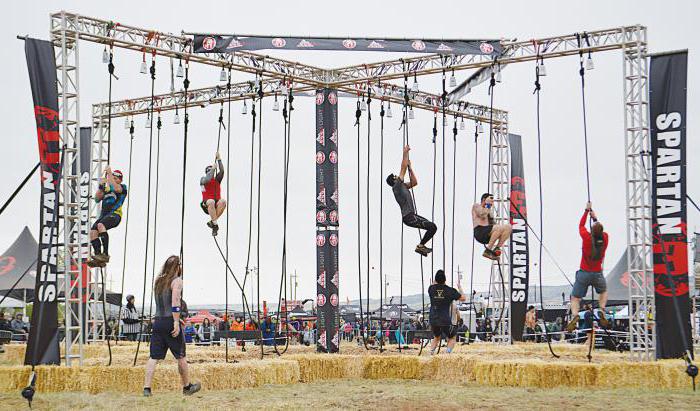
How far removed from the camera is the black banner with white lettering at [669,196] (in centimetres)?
1334

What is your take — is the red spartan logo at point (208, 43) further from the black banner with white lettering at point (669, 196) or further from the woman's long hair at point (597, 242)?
the black banner with white lettering at point (669, 196)

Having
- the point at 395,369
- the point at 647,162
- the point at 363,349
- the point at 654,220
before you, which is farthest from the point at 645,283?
the point at 363,349

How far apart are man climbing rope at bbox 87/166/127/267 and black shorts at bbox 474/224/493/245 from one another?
588 cm

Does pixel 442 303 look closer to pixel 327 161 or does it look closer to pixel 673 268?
pixel 673 268

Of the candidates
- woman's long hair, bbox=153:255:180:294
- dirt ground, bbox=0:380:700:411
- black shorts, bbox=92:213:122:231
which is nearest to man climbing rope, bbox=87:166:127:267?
black shorts, bbox=92:213:122:231

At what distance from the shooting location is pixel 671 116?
13539 mm

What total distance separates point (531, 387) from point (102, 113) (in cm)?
1247

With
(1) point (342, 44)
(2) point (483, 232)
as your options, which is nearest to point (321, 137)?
(1) point (342, 44)

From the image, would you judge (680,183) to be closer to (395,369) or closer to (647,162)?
(647,162)

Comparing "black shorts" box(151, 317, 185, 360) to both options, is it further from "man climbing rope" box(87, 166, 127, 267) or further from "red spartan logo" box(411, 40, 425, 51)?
"red spartan logo" box(411, 40, 425, 51)

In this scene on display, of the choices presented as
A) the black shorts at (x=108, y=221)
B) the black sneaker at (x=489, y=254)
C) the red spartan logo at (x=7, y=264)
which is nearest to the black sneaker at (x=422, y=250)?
the black sneaker at (x=489, y=254)

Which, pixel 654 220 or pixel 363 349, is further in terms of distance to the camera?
pixel 363 349

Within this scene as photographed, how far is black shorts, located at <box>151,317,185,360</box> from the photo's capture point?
10.4 meters

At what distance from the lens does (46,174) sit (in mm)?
12922
